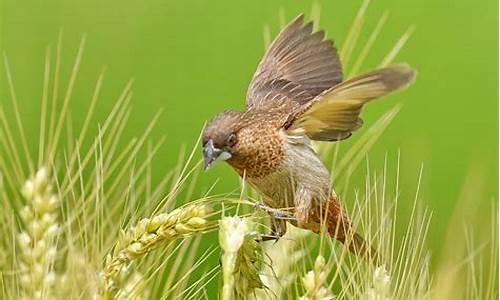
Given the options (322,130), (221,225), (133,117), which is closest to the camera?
(221,225)

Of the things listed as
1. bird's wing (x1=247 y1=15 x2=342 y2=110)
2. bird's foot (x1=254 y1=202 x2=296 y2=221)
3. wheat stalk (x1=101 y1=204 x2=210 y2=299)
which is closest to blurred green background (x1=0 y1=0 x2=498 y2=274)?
bird's wing (x1=247 y1=15 x2=342 y2=110)

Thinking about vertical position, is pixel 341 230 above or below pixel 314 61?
below

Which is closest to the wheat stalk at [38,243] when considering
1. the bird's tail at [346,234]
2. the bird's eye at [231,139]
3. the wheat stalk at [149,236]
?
the wheat stalk at [149,236]

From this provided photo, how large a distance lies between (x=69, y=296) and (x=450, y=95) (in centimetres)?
52

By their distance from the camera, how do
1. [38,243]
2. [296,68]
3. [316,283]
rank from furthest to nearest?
[296,68] → [38,243] → [316,283]

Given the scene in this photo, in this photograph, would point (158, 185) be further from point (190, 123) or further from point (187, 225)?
point (187, 225)

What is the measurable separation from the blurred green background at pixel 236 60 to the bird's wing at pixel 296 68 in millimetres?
19

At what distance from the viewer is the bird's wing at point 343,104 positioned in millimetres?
921

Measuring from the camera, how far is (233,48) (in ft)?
3.72

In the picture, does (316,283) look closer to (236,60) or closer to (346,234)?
(346,234)

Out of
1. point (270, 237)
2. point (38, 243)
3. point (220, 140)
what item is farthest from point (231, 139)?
point (38, 243)

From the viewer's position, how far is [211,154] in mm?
975

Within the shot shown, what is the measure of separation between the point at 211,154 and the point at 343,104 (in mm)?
148

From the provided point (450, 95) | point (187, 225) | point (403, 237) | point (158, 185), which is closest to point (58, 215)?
point (158, 185)
